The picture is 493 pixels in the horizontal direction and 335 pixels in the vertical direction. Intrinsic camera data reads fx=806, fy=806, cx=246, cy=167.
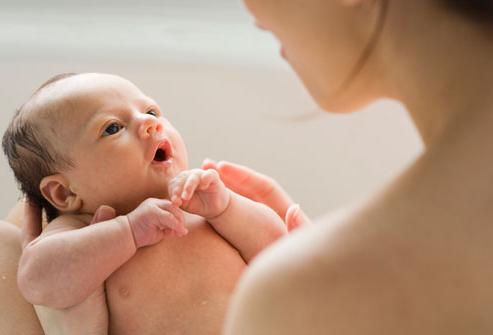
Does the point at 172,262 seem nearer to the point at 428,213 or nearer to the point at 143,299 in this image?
the point at 143,299

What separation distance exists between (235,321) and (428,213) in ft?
0.52

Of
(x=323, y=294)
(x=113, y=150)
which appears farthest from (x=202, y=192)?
(x=323, y=294)

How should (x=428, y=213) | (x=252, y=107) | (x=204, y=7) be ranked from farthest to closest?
1. (x=204, y=7)
2. (x=252, y=107)
3. (x=428, y=213)

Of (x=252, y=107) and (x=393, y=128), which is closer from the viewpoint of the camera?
(x=393, y=128)

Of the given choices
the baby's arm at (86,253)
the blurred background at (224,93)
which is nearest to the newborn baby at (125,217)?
the baby's arm at (86,253)

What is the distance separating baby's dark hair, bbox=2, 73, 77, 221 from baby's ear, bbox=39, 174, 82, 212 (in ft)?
0.04

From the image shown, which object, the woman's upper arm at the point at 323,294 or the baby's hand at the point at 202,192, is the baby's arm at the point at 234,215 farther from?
the woman's upper arm at the point at 323,294

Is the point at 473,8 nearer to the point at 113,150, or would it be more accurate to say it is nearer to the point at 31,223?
the point at 113,150

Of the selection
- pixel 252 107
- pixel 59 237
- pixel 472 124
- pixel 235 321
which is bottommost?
pixel 252 107

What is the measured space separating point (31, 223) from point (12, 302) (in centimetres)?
11

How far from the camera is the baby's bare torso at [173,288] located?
3.32 feet

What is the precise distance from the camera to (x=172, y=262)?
105 cm

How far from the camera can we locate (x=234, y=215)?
1084 mm

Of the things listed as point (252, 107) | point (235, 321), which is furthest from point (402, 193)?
point (252, 107)
